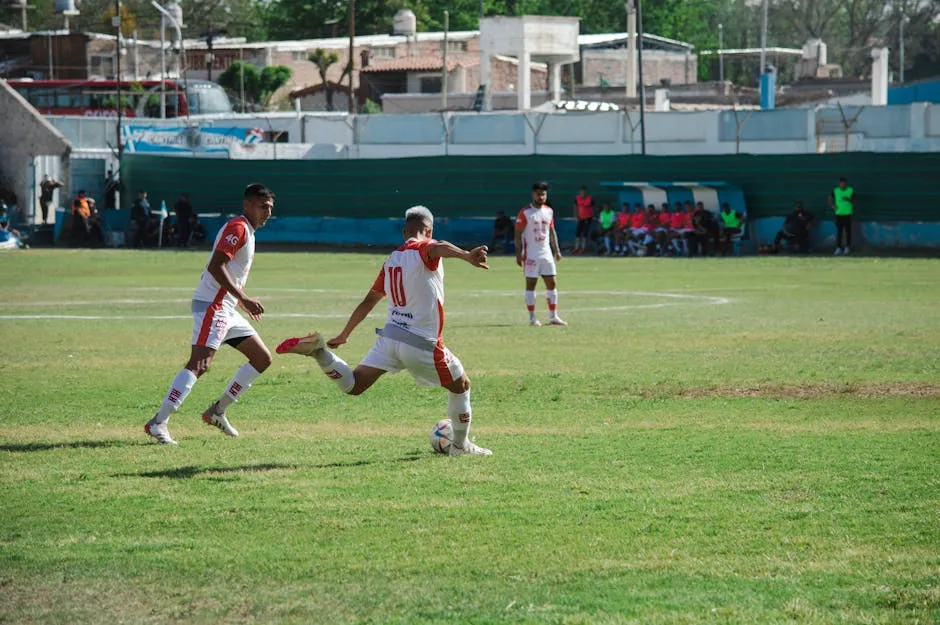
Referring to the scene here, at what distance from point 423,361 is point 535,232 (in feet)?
39.9

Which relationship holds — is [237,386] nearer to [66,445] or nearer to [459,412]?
[66,445]

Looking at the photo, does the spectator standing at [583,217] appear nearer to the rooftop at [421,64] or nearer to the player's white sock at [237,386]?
the player's white sock at [237,386]

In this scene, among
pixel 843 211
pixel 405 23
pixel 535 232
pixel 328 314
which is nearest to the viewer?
pixel 535 232

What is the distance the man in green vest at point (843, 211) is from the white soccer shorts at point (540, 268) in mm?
17990

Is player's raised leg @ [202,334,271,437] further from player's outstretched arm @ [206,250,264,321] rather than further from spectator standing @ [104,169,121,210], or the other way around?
spectator standing @ [104,169,121,210]

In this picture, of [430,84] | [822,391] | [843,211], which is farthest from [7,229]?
[430,84]

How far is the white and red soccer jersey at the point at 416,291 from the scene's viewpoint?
34.6ft

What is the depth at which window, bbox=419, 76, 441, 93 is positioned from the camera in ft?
278

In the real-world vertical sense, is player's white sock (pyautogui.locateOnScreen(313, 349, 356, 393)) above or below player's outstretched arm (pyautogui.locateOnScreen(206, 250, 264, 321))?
below

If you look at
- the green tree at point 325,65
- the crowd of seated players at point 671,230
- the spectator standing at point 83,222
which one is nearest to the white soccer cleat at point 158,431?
the crowd of seated players at point 671,230

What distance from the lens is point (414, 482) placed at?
9.73m

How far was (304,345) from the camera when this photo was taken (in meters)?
10.4

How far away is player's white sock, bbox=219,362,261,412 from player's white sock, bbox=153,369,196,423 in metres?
0.33

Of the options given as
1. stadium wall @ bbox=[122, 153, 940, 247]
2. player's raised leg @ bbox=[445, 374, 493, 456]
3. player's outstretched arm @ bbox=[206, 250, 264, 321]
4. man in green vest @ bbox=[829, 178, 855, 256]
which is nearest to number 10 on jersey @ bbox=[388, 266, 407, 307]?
player's raised leg @ bbox=[445, 374, 493, 456]
